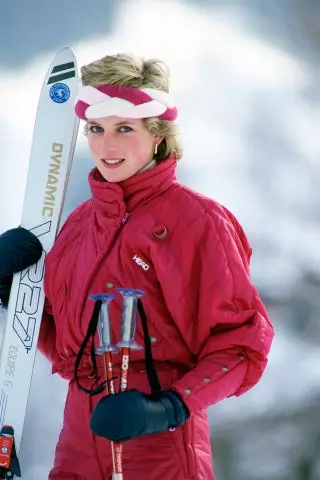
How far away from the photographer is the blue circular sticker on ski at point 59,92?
9.90 ft

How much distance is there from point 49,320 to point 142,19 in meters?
6.79

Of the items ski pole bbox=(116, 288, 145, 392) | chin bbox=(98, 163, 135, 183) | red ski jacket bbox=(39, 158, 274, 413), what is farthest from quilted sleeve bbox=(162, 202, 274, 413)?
chin bbox=(98, 163, 135, 183)

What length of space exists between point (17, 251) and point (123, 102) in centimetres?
55

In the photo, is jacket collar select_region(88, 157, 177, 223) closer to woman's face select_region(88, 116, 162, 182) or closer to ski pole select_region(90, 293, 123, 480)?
woman's face select_region(88, 116, 162, 182)

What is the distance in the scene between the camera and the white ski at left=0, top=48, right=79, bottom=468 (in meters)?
2.81

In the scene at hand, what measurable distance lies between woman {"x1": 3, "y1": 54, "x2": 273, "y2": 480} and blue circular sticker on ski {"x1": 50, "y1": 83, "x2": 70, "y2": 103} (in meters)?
0.44

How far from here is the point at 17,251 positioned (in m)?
2.77

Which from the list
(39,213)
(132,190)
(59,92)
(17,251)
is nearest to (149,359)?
(132,190)

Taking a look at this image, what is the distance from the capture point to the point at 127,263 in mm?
2414

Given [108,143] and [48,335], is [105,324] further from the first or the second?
[48,335]

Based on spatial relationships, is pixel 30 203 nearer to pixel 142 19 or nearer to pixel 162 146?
pixel 162 146

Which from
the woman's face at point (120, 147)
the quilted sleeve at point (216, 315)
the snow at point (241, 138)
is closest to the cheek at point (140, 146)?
the woman's face at point (120, 147)

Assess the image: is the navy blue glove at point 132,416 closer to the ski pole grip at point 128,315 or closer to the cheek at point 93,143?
the ski pole grip at point 128,315

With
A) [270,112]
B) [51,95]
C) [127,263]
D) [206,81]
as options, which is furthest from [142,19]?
[127,263]
